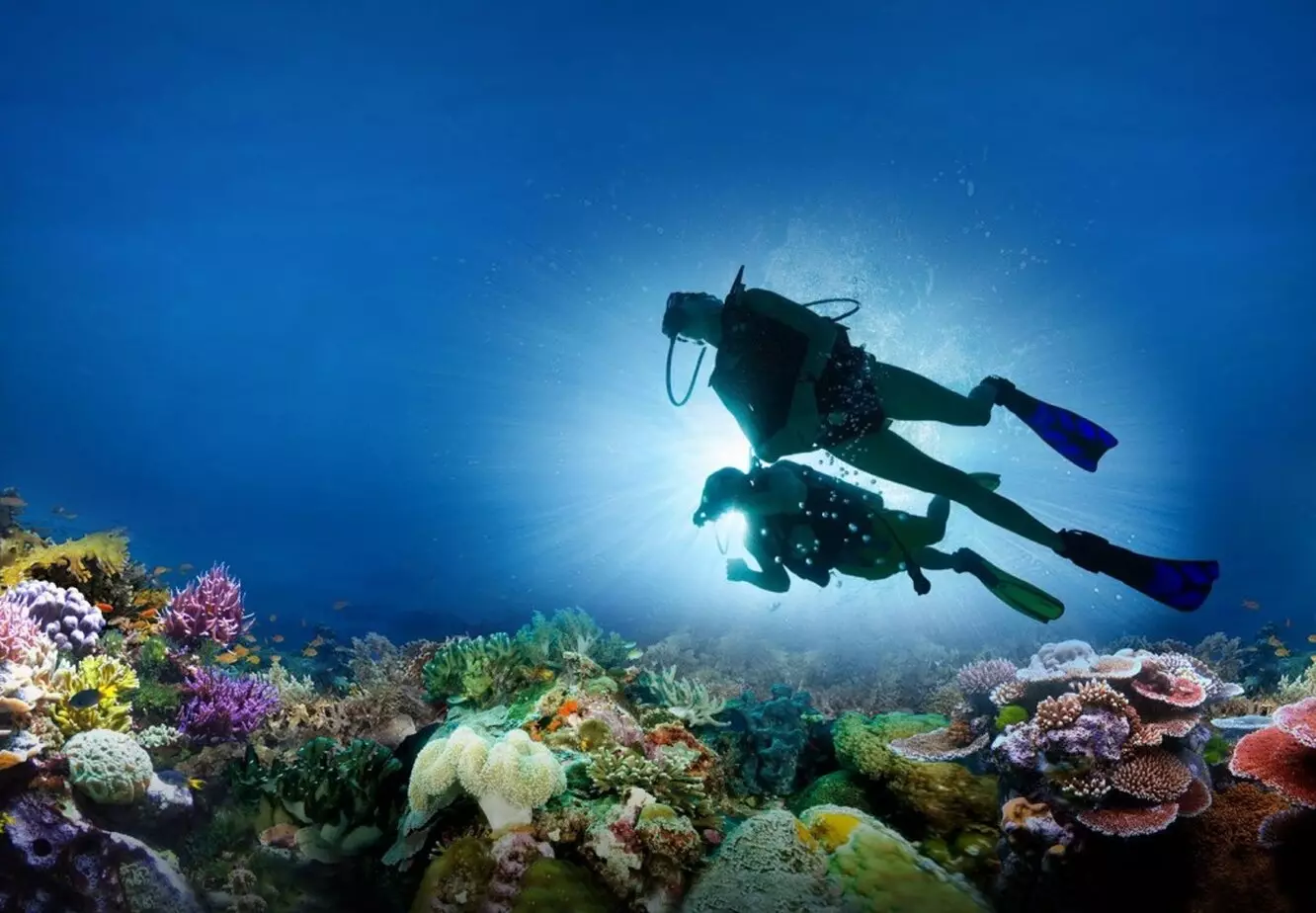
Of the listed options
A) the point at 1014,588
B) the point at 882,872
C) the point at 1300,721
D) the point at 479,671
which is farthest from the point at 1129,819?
the point at 479,671

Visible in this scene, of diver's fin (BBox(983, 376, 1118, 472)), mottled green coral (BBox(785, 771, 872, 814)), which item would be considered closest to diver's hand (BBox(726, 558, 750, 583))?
mottled green coral (BBox(785, 771, 872, 814))

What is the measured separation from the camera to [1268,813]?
4340 millimetres

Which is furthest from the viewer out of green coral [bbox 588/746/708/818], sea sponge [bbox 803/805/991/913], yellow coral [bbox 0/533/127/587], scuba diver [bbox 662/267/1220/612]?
yellow coral [bbox 0/533/127/587]

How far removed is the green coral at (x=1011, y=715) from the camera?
541 cm

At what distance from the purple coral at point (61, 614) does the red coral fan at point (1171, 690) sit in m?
9.68

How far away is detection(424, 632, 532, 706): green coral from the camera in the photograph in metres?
6.84

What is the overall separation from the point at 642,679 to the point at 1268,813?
5.02 meters

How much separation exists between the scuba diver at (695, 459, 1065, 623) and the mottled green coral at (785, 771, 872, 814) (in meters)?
2.03

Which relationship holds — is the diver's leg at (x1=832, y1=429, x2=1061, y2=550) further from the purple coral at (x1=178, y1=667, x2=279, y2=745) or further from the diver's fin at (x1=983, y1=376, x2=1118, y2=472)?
the purple coral at (x1=178, y1=667, x2=279, y2=745)

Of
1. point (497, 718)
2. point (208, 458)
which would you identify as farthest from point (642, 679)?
point (208, 458)

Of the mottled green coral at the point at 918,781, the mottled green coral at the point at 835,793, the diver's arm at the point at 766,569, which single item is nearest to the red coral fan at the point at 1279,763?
the mottled green coral at the point at 918,781

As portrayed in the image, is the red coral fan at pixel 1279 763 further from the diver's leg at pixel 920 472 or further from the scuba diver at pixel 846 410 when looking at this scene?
the diver's leg at pixel 920 472

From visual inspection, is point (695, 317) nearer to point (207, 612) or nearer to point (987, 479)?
point (987, 479)

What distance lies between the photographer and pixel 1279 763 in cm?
421
